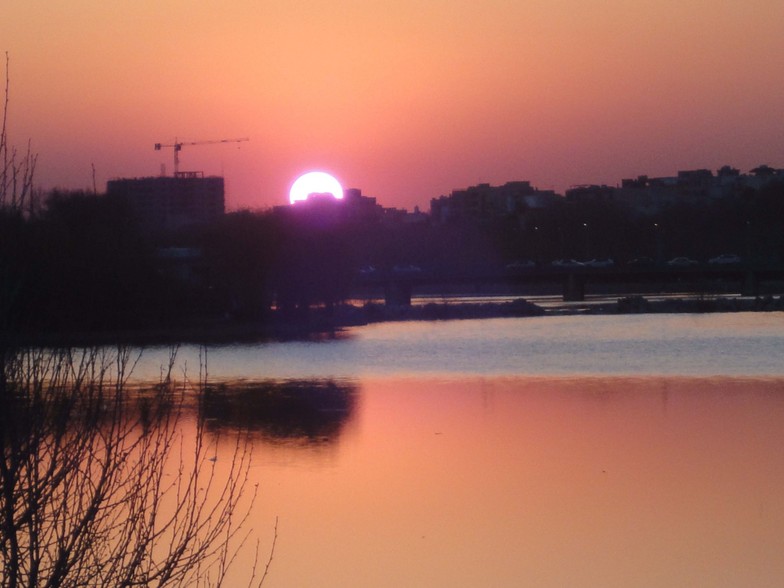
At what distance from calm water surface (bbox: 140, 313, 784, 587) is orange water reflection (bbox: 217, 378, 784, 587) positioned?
0.04 meters

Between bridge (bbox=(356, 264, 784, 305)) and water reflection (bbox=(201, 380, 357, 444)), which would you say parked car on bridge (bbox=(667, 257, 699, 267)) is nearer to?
bridge (bbox=(356, 264, 784, 305))

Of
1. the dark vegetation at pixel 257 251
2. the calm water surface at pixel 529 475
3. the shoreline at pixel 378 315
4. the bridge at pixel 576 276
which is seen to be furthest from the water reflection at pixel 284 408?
the bridge at pixel 576 276

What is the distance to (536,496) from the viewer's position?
1855cm

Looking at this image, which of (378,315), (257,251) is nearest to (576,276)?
(378,315)

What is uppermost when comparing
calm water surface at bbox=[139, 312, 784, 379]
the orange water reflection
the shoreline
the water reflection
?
the shoreline

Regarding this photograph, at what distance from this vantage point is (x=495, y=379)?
3678cm

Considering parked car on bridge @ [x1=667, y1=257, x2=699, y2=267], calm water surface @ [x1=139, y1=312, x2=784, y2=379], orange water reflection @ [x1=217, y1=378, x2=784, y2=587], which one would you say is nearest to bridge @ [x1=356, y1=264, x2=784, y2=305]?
parked car on bridge @ [x1=667, y1=257, x2=699, y2=267]

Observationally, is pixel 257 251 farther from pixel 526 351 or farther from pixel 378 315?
pixel 526 351

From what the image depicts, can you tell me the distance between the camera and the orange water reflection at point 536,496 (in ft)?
48.0

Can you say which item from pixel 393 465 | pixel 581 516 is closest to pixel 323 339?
pixel 393 465

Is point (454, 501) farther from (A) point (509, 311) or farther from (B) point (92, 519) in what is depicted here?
(A) point (509, 311)

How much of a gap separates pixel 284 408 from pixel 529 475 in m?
11.6

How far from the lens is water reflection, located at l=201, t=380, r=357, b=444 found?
1036 inches

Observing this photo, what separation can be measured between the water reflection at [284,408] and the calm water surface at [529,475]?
0.52 feet
